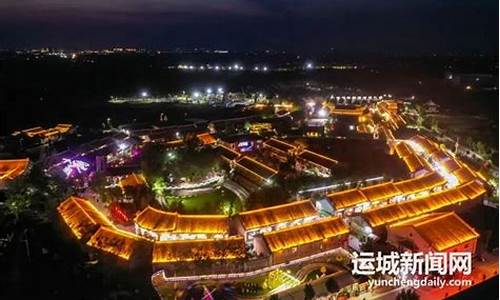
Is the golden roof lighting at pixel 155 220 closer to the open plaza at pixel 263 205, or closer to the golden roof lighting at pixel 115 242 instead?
the open plaza at pixel 263 205

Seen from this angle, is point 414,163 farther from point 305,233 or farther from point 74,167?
point 74,167

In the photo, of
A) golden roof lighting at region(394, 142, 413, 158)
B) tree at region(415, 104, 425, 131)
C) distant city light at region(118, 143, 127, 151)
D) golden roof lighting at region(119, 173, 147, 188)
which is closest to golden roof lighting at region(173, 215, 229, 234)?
golden roof lighting at region(119, 173, 147, 188)

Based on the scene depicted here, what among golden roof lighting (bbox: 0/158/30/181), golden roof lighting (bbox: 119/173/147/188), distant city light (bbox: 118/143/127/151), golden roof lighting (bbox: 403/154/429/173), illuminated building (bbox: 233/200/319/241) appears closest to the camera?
illuminated building (bbox: 233/200/319/241)

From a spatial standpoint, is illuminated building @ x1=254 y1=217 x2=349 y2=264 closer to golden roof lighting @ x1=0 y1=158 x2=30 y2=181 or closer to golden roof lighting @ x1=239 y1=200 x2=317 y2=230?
golden roof lighting @ x1=239 y1=200 x2=317 y2=230

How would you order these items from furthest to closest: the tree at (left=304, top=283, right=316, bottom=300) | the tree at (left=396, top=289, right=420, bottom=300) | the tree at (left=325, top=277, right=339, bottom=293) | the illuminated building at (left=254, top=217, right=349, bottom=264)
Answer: the illuminated building at (left=254, top=217, right=349, bottom=264), the tree at (left=325, top=277, right=339, bottom=293), the tree at (left=304, top=283, right=316, bottom=300), the tree at (left=396, top=289, right=420, bottom=300)

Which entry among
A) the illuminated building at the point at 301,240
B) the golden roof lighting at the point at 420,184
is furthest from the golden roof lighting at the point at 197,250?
the golden roof lighting at the point at 420,184

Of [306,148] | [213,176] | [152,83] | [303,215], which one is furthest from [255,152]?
[152,83]

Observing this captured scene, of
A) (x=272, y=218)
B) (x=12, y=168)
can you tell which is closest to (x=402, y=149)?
(x=272, y=218)
